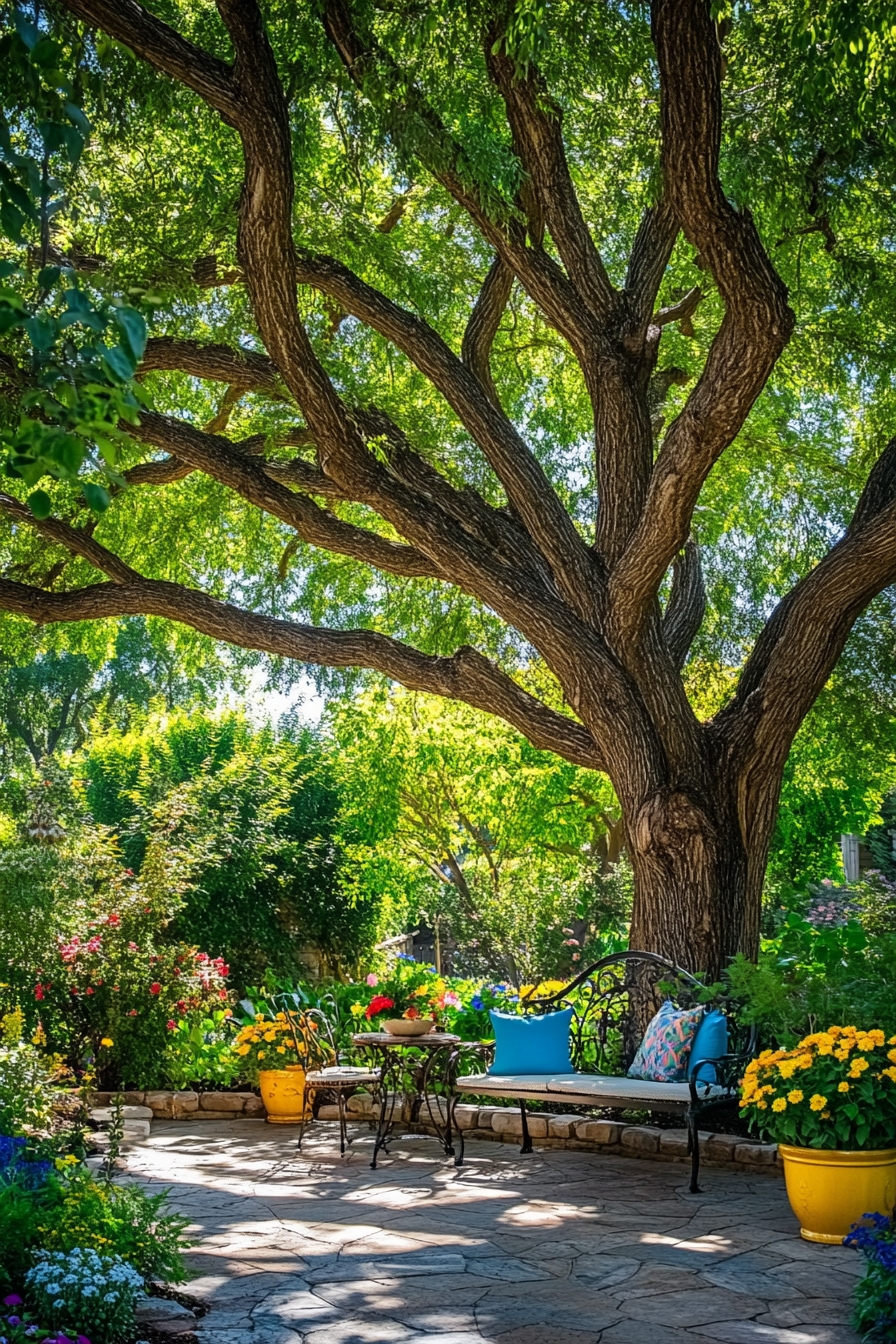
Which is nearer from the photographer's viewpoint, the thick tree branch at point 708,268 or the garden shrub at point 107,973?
the thick tree branch at point 708,268

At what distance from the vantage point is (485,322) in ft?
29.4

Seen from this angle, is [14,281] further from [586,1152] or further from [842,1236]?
[842,1236]

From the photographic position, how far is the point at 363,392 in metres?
8.42

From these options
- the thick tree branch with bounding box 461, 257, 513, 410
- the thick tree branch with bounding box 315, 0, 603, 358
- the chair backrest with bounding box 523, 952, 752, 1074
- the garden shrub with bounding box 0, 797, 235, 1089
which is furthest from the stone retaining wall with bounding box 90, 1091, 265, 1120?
the thick tree branch with bounding box 315, 0, 603, 358

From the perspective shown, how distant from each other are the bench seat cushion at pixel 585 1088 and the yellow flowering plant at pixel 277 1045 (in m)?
1.98

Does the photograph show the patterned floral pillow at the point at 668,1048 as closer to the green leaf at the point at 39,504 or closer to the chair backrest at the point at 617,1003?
the chair backrest at the point at 617,1003

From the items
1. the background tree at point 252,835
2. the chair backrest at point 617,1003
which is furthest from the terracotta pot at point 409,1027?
the background tree at point 252,835

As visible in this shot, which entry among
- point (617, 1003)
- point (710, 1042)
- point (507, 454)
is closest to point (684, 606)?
point (507, 454)

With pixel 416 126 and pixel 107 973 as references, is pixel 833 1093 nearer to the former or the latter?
pixel 416 126

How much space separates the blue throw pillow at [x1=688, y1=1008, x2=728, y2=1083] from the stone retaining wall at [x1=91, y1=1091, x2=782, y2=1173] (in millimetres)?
464

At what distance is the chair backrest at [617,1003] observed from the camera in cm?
747

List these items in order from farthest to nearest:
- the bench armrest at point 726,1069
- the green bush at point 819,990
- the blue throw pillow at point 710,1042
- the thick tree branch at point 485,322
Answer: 1. the thick tree branch at point 485,322
2. the blue throw pillow at point 710,1042
3. the bench armrest at point 726,1069
4. the green bush at point 819,990

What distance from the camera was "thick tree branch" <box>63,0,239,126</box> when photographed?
602 cm

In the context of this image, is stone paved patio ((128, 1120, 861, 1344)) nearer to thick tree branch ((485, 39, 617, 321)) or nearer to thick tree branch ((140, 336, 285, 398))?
thick tree branch ((140, 336, 285, 398))
